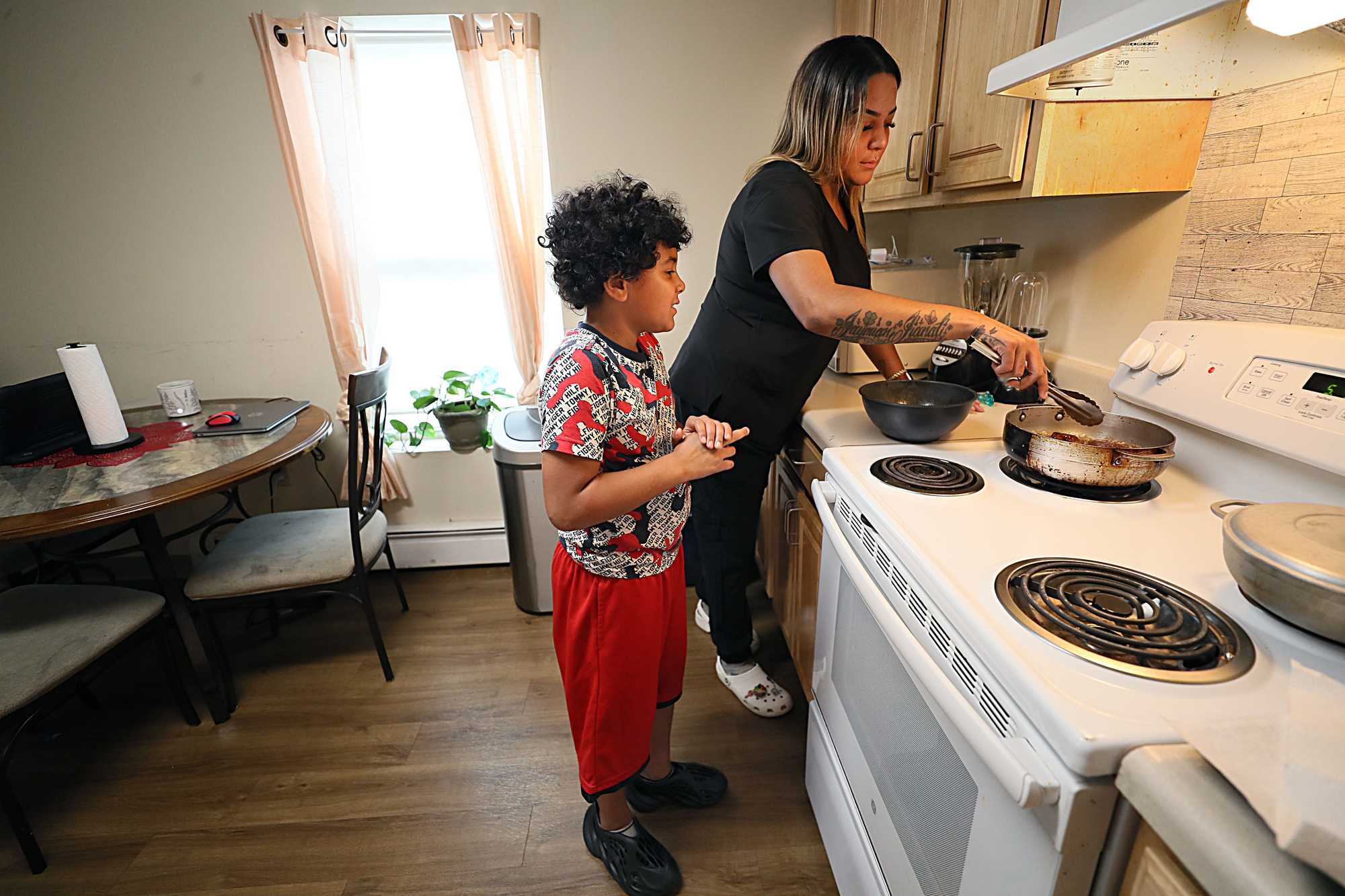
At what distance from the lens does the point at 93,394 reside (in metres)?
1.68

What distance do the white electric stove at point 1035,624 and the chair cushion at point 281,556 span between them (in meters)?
1.43

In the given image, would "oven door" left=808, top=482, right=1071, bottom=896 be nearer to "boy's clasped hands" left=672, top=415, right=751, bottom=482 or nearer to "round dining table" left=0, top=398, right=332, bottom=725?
"boy's clasped hands" left=672, top=415, right=751, bottom=482

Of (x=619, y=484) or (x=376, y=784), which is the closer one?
(x=619, y=484)

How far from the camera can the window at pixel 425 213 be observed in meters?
2.15

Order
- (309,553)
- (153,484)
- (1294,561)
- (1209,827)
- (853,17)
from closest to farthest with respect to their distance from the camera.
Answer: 1. (1209,827)
2. (1294,561)
3. (153,484)
4. (309,553)
5. (853,17)

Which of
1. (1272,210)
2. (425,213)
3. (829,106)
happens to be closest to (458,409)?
(425,213)

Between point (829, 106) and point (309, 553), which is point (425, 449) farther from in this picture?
point (829, 106)

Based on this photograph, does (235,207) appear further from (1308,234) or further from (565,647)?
(1308,234)

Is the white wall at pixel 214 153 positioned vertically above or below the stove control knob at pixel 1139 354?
above

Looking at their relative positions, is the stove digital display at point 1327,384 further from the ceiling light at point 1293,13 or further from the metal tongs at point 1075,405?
the ceiling light at point 1293,13

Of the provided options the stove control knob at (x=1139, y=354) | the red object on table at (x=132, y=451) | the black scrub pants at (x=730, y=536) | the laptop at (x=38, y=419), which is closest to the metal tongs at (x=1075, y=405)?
the stove control knob at (x=1139, y=354)

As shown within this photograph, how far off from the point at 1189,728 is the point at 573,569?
83 centimetres

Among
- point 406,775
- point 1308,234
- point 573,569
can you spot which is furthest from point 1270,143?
point 406,775

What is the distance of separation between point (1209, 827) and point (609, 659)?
817mm
